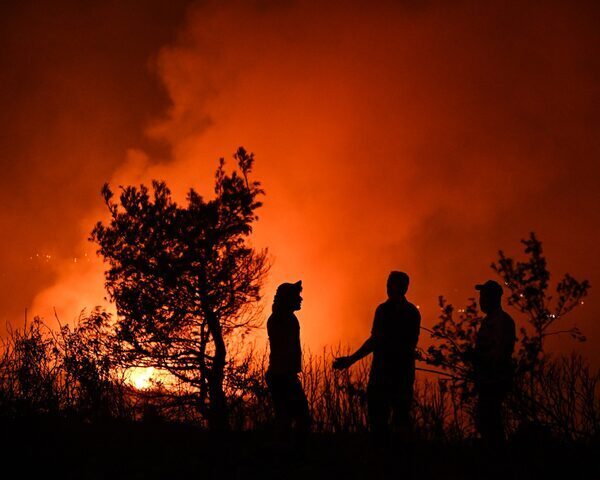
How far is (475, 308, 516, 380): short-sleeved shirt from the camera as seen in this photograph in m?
3.76

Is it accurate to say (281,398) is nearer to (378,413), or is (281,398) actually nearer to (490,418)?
(378,413)

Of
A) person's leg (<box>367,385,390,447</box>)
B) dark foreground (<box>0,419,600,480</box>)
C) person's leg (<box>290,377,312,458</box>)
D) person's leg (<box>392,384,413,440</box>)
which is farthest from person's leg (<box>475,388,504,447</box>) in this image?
person's leg (<box>290,377,312,458</box>)

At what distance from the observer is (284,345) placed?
4.75m

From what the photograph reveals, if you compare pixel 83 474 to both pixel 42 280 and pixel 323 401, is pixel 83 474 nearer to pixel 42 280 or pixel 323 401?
pixel 323 401

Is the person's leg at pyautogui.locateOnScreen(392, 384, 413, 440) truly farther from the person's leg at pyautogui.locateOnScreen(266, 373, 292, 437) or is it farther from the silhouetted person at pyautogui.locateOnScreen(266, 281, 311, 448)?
the person's leg at pyautogui.locateOnScreen(266, 373, 292, 437)

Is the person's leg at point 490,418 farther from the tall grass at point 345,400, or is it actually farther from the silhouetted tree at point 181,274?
the silhouetted tree at point 181,274

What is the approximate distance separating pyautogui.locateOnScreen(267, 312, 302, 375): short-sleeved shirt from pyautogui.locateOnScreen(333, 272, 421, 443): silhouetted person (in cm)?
41

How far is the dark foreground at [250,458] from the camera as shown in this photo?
377 centimetres

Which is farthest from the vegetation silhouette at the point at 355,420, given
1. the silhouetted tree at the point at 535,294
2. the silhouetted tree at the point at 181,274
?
the silhouetted tree at the point at 181,274

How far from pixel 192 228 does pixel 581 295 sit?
9.97 meters

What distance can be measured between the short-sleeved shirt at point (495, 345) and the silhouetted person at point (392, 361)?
650 mm

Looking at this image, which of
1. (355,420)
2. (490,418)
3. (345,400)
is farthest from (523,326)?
(345,400)

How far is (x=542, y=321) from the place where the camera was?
3801 mm

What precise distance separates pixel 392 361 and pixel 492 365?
1107 millimetres
